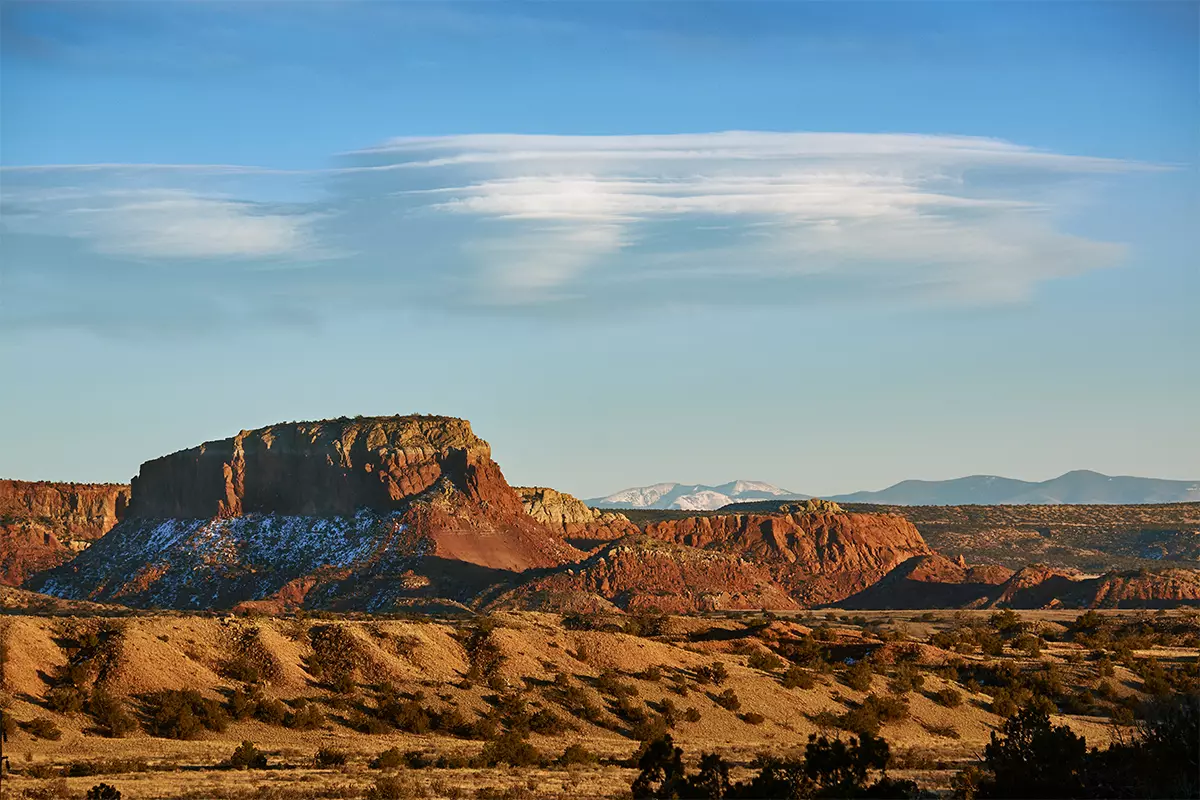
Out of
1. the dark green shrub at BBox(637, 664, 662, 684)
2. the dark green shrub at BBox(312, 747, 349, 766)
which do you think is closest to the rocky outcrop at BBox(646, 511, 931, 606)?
the dark green shrub at BBox(637, 664, 662, 684)

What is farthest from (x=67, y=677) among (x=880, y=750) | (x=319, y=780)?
(x=880, y=750)

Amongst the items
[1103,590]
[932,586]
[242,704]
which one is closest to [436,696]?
[242,704]

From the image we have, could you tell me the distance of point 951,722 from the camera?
61750 mm

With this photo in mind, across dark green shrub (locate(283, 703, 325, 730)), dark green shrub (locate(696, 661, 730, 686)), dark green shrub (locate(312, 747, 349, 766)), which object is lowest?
dark green shrub (locate(312, 747, 349, 766))

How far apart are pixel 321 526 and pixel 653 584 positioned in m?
39.2

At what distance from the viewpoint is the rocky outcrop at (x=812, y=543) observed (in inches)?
7195

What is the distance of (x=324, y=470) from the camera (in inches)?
6924

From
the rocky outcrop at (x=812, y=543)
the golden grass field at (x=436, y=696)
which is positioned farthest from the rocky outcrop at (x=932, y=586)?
the golden grass field at (x=436, y=696)

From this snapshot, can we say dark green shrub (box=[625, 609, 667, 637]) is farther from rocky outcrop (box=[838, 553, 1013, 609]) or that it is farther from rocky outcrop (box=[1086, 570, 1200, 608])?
rocky outcrop (box=[838, 553, 1013, 609])

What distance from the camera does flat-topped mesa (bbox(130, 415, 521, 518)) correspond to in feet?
567

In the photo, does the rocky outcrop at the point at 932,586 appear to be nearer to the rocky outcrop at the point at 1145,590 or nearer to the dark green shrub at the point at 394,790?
the rocky outcrop at the point at 1145,590

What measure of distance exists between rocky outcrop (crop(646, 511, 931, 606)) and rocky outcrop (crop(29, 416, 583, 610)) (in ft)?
74.5

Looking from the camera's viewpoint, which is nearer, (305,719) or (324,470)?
(305,719)

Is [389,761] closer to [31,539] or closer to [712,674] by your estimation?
[712,674]
